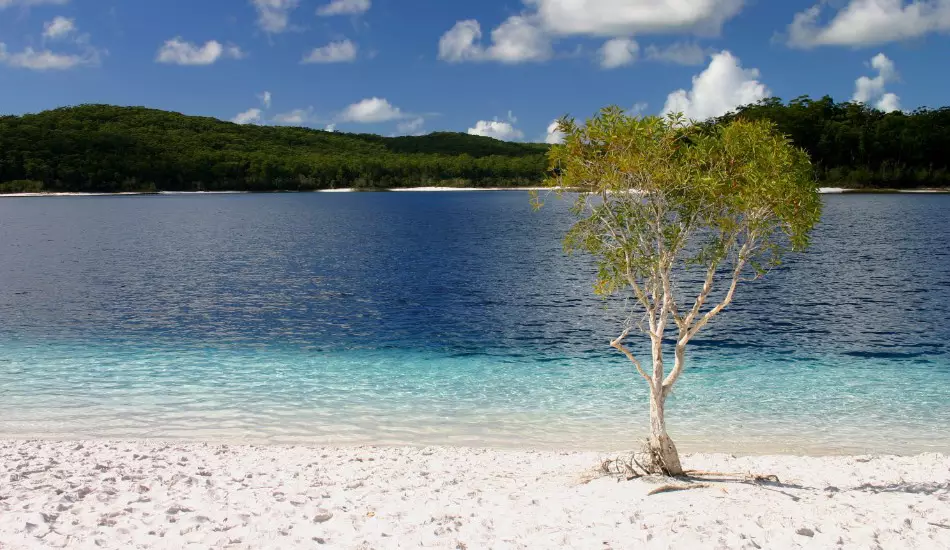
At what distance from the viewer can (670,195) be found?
13797mm

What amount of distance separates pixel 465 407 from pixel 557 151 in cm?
978

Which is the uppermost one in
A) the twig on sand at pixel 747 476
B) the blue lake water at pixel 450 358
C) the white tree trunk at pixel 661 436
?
the white tree trunk at pixel 661 436

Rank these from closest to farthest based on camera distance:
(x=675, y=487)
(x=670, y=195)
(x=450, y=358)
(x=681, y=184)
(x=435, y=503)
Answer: (x=435, y=503)
(x=675, y=487)
(x=681, y=184)
(x=670, y=195)
(x=450, y=358)

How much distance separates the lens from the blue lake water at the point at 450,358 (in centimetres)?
1902

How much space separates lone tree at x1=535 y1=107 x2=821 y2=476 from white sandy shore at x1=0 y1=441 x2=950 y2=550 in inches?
99.1

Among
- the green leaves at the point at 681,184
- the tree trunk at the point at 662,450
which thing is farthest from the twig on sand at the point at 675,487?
the green leaves at the point at 681,184

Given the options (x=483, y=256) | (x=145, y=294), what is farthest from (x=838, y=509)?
(x=483, y=256)

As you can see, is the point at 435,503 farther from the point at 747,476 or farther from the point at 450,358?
the point at 450,358

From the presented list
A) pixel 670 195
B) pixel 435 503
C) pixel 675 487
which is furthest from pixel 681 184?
pixel 435 503

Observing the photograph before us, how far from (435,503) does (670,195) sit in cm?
702

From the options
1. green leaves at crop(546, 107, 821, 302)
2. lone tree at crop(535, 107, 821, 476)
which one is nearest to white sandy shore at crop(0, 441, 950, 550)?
lone tree at crop(535, 107, 821, 476)

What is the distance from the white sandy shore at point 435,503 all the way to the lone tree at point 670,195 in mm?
2516

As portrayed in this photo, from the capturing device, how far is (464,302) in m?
41.1

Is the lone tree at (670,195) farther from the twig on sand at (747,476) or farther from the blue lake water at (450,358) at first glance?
the blue lake water at (450,358)
